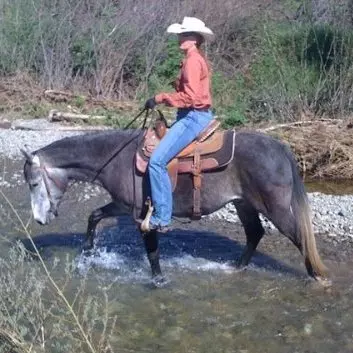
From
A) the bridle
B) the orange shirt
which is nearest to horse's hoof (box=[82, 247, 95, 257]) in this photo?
the bridle

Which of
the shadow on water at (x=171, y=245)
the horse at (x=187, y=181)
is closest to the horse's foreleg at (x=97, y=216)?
the shadow on water at (x=171, y=245)

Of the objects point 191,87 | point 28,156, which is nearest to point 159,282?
point 28,156

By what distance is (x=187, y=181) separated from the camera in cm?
845

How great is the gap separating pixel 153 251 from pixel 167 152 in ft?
3.57

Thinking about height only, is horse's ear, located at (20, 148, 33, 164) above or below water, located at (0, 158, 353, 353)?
above

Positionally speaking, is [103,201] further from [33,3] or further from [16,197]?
[33,3]

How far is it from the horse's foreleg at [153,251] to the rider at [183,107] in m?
0.22

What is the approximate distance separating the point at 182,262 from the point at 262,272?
910 mm

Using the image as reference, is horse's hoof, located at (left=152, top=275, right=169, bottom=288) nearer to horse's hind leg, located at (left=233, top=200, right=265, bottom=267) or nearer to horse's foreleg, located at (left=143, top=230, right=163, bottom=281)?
horse's foreleg, located at (left=143, top=230, right=163, bottom=281)

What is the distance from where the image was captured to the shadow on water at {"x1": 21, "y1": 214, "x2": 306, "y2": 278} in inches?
369

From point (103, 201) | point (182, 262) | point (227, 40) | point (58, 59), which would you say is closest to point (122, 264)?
point (182, 262)

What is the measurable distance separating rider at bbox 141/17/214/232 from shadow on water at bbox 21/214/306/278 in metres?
1.36

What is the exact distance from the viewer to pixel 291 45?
1859 cm

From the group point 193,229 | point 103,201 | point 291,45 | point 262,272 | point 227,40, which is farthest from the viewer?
point 227,40
